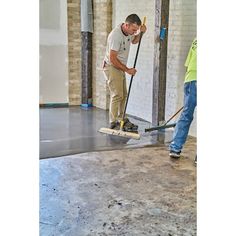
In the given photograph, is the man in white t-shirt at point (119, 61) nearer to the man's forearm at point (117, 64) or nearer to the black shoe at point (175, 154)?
the man's forearm at point (117, 64)

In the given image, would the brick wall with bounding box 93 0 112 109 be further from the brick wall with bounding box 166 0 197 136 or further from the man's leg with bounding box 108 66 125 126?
the brick wall with bounding box 166 0 197 136

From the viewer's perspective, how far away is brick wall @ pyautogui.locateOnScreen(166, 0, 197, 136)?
5270 mm

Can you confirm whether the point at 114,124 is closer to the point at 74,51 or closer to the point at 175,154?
the point at 175,154

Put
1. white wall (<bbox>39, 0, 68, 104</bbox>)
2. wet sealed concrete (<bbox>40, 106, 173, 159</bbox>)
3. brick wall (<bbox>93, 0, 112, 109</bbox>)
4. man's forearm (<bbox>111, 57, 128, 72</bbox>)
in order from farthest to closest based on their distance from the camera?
white wall (<bbox>39, 0, 68, 104</bbox>) → brick wall (<bbox>93, 0, 112, 109</bbox>) → man's forearm (<bbox>111, 57, 128, 72</bbox>) → wet sealed concrete (<bbox>40, 106, 173, 159</bbox>)

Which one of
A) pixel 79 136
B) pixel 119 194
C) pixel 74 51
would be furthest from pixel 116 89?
pixel 119 194

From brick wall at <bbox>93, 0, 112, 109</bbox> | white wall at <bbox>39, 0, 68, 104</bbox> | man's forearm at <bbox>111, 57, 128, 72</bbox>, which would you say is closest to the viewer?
man's forearm at <bbox>111, 57, 128, 72</bbox>

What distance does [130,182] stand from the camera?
3707 mm

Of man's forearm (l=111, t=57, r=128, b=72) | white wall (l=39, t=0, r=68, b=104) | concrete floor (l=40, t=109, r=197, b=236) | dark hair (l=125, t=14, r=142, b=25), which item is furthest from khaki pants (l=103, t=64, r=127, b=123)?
white wall (l=39, t=0, r=68, b=104)

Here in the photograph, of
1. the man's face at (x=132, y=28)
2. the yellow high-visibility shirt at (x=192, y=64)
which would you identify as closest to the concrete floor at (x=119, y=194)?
the yellow high-visibility shirt at (x=192, y=64)

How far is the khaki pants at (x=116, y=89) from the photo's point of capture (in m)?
5.62

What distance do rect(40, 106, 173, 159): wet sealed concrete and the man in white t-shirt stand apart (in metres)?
0.33

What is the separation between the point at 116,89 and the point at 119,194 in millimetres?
2462

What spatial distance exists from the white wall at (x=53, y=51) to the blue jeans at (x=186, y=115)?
11.9ft

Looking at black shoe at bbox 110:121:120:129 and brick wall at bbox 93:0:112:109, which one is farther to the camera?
brick wall at bbox 93:0:112:109
